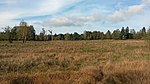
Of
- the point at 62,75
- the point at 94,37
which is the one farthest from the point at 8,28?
the point at 62,75

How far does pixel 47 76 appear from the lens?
39.1ft

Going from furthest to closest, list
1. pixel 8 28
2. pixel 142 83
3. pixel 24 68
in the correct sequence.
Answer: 1. pixel 8 28
2. pixel 24 68
3. pixel 142 83

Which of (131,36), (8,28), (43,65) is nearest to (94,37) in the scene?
(131,36)

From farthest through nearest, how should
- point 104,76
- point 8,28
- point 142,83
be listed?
point 8,28 → point 104,76 → point 142,83

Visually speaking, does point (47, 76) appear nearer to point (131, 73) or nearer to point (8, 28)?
point (131, 73)

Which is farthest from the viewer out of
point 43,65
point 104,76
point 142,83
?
point 43,65

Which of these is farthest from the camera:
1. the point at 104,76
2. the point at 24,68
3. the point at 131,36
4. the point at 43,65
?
the point at 131,36

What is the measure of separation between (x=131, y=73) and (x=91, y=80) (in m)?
2.60

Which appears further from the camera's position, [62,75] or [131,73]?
[131,73]

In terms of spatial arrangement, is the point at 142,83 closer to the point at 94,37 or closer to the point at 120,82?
the point at 120,82

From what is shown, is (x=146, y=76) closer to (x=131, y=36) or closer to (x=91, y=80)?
(x=91, y=80)

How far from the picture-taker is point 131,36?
13900cm

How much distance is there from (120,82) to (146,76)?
58.6 inches

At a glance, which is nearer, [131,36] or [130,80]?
[130,80]
